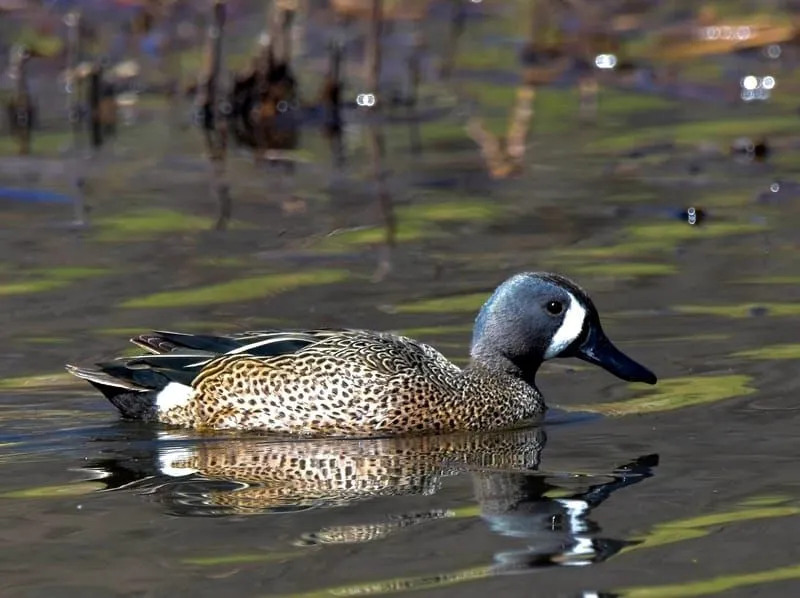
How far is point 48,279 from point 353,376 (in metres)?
2.75

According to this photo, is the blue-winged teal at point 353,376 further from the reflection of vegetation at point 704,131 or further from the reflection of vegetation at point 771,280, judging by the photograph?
the reflection of vegetation at point 704,131

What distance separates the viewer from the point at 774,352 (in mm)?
8914

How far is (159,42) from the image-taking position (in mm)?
18219

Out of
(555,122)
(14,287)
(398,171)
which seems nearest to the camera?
(14,287)

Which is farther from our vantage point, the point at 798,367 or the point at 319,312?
the point at 319,312

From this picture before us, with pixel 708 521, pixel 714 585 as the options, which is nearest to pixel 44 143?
pixel 708 521

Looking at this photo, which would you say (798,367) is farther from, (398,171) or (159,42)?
(159,42)

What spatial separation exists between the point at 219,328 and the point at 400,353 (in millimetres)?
1604

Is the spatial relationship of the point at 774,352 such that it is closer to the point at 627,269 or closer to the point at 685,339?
the point at 685,339

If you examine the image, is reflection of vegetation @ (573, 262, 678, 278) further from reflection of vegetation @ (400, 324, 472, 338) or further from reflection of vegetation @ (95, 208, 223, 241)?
reflection of vegetation @ (95, 208, 223, 241)

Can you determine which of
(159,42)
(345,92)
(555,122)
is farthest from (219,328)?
(159,42)

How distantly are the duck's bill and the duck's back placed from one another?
0.54m

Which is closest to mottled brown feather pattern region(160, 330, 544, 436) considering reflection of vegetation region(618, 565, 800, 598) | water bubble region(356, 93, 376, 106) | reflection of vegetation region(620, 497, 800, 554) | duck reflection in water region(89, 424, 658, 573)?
duck reflection in water region(89, 424, 658, 573)

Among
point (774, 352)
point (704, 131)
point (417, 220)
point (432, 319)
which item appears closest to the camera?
point (774, 352)
